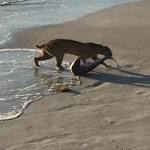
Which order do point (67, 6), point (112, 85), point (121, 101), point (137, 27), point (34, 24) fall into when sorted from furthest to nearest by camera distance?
point (67, 6)
point (34, 24)
point (137, 27)
point (112, 85)
point (121, 101)

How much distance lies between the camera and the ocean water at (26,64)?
8.70 meters

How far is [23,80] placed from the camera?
32.0ft

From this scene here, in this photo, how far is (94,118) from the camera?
7.34 metres

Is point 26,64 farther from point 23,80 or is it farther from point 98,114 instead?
point 98,114

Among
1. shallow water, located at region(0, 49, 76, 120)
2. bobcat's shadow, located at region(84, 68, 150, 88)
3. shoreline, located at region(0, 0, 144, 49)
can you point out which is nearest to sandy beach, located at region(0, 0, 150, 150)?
bobcat's shadow, located at region(84, 68, 150, 88)

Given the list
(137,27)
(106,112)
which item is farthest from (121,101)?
(137,27)

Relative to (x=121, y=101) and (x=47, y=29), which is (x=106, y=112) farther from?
(x=47, y=29)

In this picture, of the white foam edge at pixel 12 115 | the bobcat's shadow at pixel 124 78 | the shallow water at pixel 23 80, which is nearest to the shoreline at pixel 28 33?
the shallow water at pixel 23 80

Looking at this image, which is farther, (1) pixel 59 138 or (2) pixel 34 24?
(2) pixel 34 24

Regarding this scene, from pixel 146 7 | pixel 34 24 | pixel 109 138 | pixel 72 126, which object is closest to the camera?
pixel 109 138

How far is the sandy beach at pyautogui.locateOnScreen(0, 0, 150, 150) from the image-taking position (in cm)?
654

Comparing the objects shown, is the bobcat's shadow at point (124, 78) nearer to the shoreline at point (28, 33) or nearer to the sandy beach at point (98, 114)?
the sandy beach at point (98, 114)

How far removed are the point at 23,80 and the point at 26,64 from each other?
4.08ft

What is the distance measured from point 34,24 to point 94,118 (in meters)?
9.21
